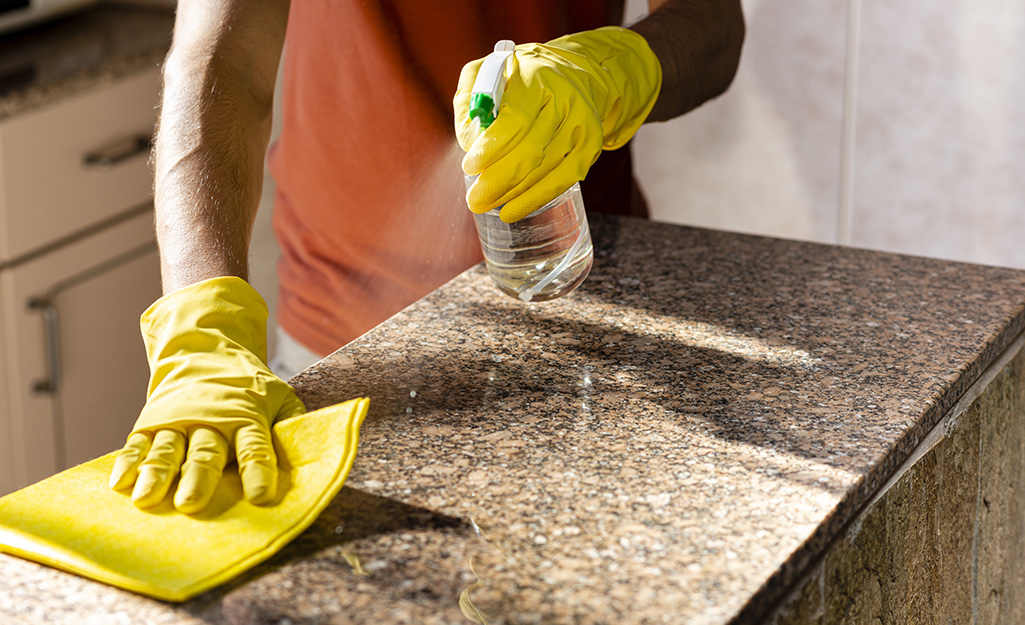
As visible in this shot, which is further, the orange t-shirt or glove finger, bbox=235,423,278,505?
the orange t-shirt

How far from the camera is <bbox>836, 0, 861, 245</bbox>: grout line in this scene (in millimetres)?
1803

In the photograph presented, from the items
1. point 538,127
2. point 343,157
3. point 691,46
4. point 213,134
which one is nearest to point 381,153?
point 343,157

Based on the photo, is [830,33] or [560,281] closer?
[560,281]

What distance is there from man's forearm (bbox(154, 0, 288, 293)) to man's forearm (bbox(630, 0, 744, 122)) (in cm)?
44

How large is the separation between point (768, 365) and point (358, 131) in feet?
2.34

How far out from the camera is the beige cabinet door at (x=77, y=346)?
1.91 meters

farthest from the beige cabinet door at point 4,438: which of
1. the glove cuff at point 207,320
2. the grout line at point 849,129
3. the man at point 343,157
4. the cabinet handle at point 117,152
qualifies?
the grout line at point 849,129

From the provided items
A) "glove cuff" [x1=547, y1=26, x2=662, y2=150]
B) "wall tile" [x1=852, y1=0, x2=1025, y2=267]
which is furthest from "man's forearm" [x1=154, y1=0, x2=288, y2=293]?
"wall tile" [x1=852, y1=0, x2=1025, y2=267]

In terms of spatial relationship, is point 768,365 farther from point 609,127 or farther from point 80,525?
point 80,525

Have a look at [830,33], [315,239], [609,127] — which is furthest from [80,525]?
[830,33]

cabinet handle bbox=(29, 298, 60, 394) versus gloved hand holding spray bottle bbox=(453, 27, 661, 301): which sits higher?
gloved hand holding spray bottle bbox=(453, 27, 661, 301)

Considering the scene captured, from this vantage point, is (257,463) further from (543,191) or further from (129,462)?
(543,191)

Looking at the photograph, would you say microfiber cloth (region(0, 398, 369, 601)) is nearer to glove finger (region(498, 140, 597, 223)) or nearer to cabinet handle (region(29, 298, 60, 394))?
glove finger (region(498, 140, 597, 223))

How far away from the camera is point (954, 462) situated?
878mm
